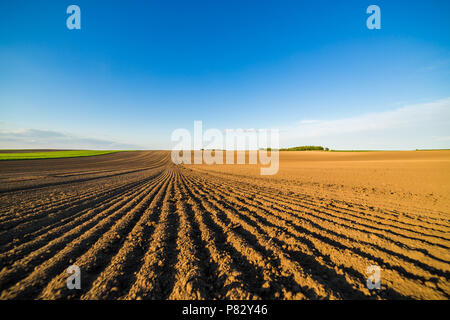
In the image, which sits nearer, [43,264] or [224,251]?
[43,264]

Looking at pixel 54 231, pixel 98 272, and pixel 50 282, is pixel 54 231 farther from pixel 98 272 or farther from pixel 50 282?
pixel 98 272

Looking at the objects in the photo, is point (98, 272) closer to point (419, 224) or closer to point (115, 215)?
point (115, 215)

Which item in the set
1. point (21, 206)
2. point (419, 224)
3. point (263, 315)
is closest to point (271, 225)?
point (263, 315)

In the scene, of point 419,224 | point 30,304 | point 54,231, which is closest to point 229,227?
point 30,304

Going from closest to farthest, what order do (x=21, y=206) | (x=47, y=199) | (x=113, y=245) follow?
1. (x=113, y=245)
2. (x=21, y=206)
3. (x=47, y=199)

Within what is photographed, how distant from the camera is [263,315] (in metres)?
2.03

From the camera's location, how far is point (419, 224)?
444cm

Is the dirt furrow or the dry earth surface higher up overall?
the dirt furrow

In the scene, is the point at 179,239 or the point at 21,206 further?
the point at 21,206

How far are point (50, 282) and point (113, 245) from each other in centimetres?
104

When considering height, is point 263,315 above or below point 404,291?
below

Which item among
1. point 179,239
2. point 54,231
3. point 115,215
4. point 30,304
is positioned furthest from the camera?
point 115,215

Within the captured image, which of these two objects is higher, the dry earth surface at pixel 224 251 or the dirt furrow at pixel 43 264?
the dirt furrow at pixel 43 264

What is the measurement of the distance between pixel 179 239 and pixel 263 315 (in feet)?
7.15
